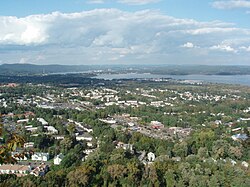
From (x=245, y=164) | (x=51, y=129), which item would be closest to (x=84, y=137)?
(x=51, y=129)

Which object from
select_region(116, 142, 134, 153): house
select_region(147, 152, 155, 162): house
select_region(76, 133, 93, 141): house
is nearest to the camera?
select_region(147, 152, 155, 162): house

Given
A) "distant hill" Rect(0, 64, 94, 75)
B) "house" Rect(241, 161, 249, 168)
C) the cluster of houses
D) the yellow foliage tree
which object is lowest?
the cluster of houses

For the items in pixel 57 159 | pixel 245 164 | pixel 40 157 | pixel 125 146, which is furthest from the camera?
pixel 125 146

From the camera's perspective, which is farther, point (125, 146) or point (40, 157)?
point (125, 146)

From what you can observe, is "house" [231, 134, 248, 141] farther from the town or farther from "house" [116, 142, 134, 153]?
"house" [116, 142, 134, 153]

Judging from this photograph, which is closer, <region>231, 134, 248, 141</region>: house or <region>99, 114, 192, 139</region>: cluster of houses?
<region>231, 134, 248, 141</region>: house

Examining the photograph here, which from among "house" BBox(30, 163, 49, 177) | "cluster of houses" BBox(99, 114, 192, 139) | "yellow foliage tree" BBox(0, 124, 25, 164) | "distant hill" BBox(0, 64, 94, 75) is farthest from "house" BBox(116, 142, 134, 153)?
"distant hill" BBox(0, 64, 94, 75)

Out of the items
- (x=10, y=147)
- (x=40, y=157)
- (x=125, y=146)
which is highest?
(x=10, y=147)

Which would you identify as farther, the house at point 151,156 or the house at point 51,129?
the house at point 51,129

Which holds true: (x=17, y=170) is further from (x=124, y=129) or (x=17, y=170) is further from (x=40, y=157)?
(x=124, y=129)

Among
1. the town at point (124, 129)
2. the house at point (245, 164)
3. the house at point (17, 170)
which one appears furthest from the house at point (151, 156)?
the house at point (17, 170)

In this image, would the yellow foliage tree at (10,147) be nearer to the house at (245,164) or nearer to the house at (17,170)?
the house at (17,170)

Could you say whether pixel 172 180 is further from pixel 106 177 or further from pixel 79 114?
pixel 79 114
